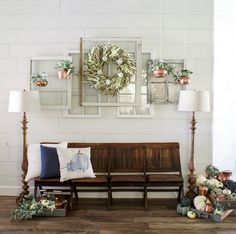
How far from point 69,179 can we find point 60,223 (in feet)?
Result: 1.76

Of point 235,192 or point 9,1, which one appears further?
point 9,1

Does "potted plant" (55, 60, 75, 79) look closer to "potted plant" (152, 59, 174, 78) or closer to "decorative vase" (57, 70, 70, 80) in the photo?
"decorative vase" (57, 70, 70, 80)

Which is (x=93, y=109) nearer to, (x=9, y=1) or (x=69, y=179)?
(x=69, y=179)

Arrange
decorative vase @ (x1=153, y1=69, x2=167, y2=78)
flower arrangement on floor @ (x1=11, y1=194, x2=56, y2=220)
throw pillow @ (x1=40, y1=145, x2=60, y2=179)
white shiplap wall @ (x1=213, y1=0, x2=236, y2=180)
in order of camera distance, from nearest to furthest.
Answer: flower arrangement on floor @ (x1=11, y1=194, x2=56, y2=220) → throw pillow @ (x1=40, y1=145, x2=60, y2=179) → decorative vase @ (x1=153, y1=69, x2=167, y2=78) → white shiplap wall @ (x1=213, y1=0, x2=236, y2=180)

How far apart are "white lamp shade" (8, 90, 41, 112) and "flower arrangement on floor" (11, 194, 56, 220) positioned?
1072 millimetres

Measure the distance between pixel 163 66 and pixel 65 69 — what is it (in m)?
1.27

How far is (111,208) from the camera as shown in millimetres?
3646

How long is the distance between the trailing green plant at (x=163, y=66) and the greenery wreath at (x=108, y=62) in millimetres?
306

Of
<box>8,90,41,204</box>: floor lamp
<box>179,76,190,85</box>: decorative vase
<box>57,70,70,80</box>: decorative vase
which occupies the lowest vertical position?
<box>8,90,41,204</box>: floor lamp

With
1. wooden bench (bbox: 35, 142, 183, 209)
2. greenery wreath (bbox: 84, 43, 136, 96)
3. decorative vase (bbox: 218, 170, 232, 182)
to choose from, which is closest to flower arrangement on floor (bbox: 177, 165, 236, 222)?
decorative vase (bbox: 218, 170, 232, 182)

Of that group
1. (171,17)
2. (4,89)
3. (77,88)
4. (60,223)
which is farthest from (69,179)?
(171,17)

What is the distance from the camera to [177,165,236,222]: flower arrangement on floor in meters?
3.33

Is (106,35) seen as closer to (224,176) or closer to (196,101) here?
(196,101)

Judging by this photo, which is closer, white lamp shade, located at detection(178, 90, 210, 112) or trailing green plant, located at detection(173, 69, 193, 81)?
white lamp shade, located at detection(178, 90, 210, 112)
